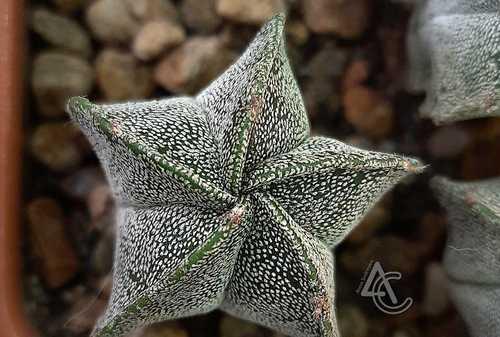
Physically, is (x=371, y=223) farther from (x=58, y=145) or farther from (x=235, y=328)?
(x=58, y=145)

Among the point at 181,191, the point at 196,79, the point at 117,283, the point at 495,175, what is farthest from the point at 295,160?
the point at 495,175

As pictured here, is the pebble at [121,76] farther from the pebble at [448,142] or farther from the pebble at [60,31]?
the pebble at [448,142]

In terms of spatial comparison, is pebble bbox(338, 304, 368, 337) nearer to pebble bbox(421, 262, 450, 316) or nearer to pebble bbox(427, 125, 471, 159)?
pebble bbox(421, 262, 450, 316)

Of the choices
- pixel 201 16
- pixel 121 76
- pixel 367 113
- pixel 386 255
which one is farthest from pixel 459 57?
pixel 121 76

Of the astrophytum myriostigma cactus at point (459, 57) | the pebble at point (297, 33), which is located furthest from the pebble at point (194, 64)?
the astrophytum myriostigma cactus at point (459, 57)

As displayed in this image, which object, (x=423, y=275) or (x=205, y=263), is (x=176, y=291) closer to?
(x=205, y=263)

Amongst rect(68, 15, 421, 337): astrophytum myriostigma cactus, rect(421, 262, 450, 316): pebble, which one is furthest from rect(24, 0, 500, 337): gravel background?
rect(68, 15, 421, 337): astrophytum myriostigma cactus
